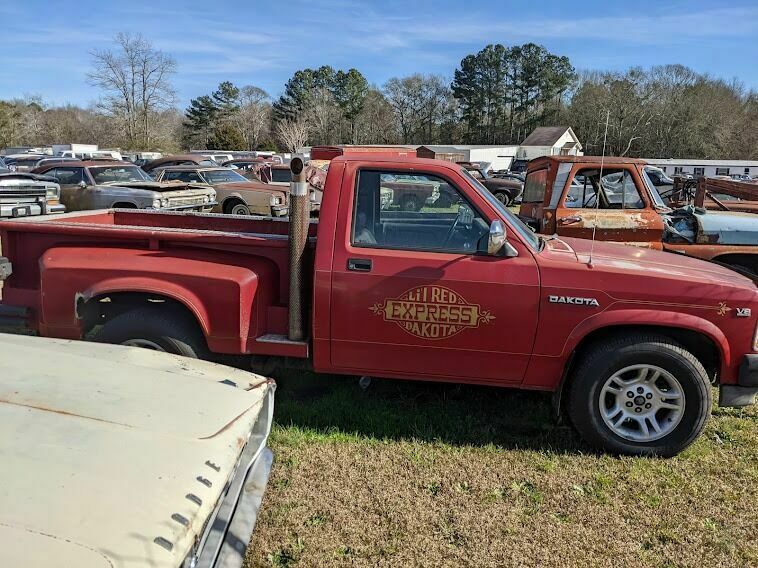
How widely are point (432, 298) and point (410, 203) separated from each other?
817 millimetres

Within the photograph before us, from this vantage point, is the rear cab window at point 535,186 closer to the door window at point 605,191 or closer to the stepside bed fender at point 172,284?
the door window at point 605,191

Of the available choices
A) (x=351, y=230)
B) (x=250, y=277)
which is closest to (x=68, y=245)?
(x=250, y=277)

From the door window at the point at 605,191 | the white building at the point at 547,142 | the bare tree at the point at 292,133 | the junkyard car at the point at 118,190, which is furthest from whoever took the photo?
the white building at the point at 547,142

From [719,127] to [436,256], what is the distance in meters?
73.6

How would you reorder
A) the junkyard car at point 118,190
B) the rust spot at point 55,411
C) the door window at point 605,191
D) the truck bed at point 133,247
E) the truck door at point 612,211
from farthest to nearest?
the junkyard car at point 118,190, the door window at point 605,191, the truck door at point 612,211, the truck bed at point 133,247, the rust spot at point 55,411

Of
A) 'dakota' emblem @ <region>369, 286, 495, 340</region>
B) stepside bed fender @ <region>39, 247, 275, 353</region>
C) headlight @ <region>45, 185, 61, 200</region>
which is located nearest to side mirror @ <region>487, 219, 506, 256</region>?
'dakota' emblem @ <region>369, 286, 495, 340</region>

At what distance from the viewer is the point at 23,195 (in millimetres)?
12133

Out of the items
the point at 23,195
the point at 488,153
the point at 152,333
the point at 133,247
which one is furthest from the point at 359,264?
the point at 488,153

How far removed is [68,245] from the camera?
4172mm

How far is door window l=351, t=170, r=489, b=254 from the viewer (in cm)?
385

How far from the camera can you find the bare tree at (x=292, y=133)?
60.3 metres

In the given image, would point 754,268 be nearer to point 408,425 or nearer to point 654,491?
point 654,491

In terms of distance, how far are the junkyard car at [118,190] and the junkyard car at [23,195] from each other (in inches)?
41.4

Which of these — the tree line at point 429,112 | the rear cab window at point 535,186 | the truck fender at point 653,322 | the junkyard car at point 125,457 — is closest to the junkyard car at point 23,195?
the rear cab window at point 535,186
